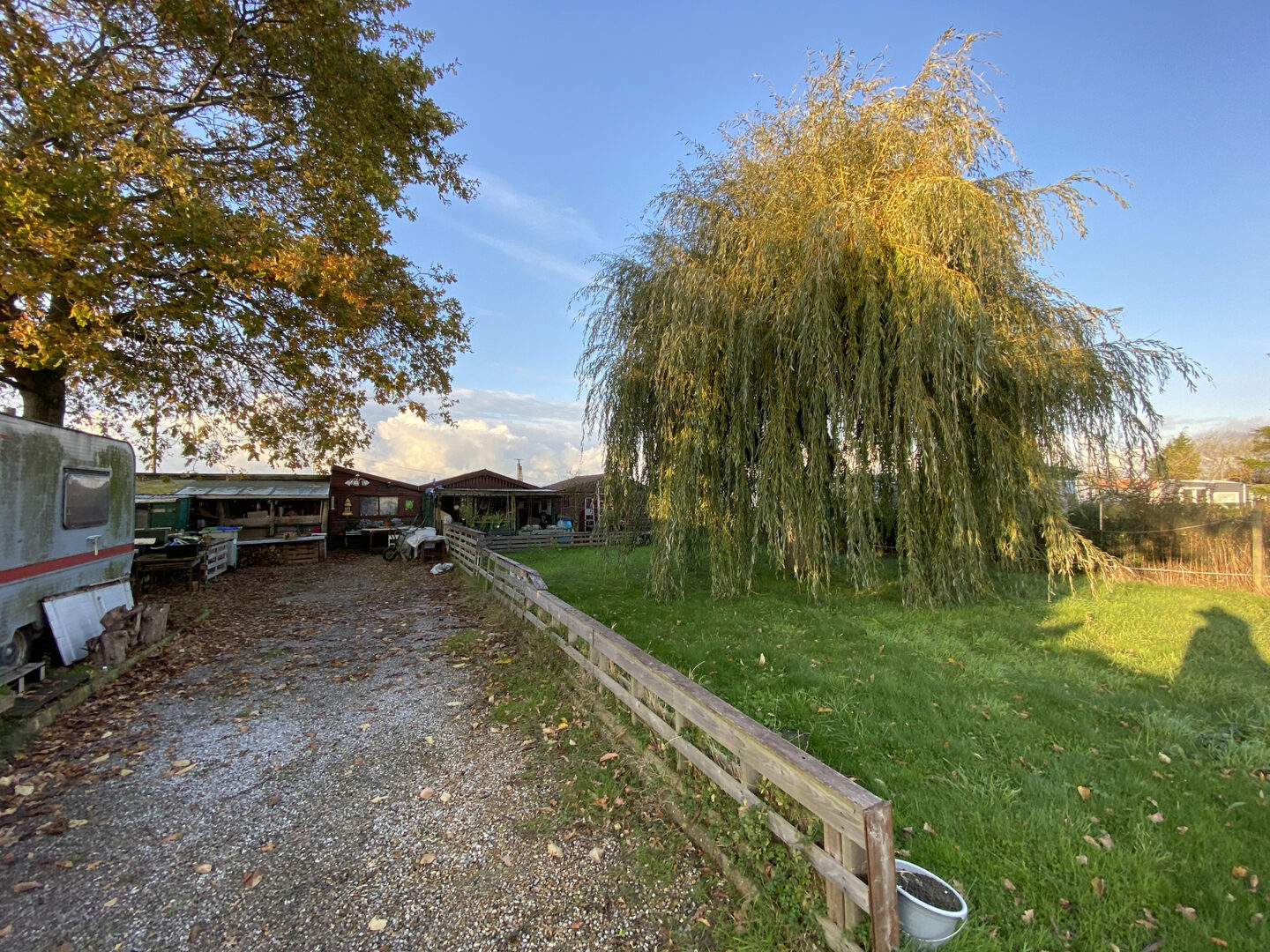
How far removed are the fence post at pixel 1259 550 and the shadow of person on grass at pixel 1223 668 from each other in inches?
139

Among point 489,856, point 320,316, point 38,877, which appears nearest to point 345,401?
point 320,316

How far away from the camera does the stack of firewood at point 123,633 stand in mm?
5539

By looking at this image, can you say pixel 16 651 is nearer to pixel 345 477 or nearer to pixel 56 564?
pixel 56 564

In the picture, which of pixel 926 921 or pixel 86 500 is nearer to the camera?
pixel 926 921

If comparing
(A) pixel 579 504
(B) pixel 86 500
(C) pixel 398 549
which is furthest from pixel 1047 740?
(A) pixel 579 504

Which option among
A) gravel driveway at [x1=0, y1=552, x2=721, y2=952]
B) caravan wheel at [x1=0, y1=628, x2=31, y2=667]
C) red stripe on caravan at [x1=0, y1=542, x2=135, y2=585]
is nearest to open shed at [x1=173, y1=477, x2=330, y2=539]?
red stripe on caravan at [x1=0, y1=542, x2=135, y2=585]

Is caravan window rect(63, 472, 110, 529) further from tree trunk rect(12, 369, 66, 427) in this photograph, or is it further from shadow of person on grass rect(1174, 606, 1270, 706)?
shadow of person on grass rect(1174, 606, 1270, 706)

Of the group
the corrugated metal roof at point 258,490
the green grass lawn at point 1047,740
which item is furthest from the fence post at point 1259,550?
the corrugated metal roof at point 258,490

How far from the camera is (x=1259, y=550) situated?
8.87 m

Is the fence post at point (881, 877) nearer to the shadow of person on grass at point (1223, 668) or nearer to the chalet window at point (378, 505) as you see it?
the shadow of person on grass at point (1223, 668)

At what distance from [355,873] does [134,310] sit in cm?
832

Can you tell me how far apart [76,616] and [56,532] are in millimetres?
953

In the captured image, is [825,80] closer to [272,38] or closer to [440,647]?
[272,38]

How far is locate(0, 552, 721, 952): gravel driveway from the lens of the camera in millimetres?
2303
